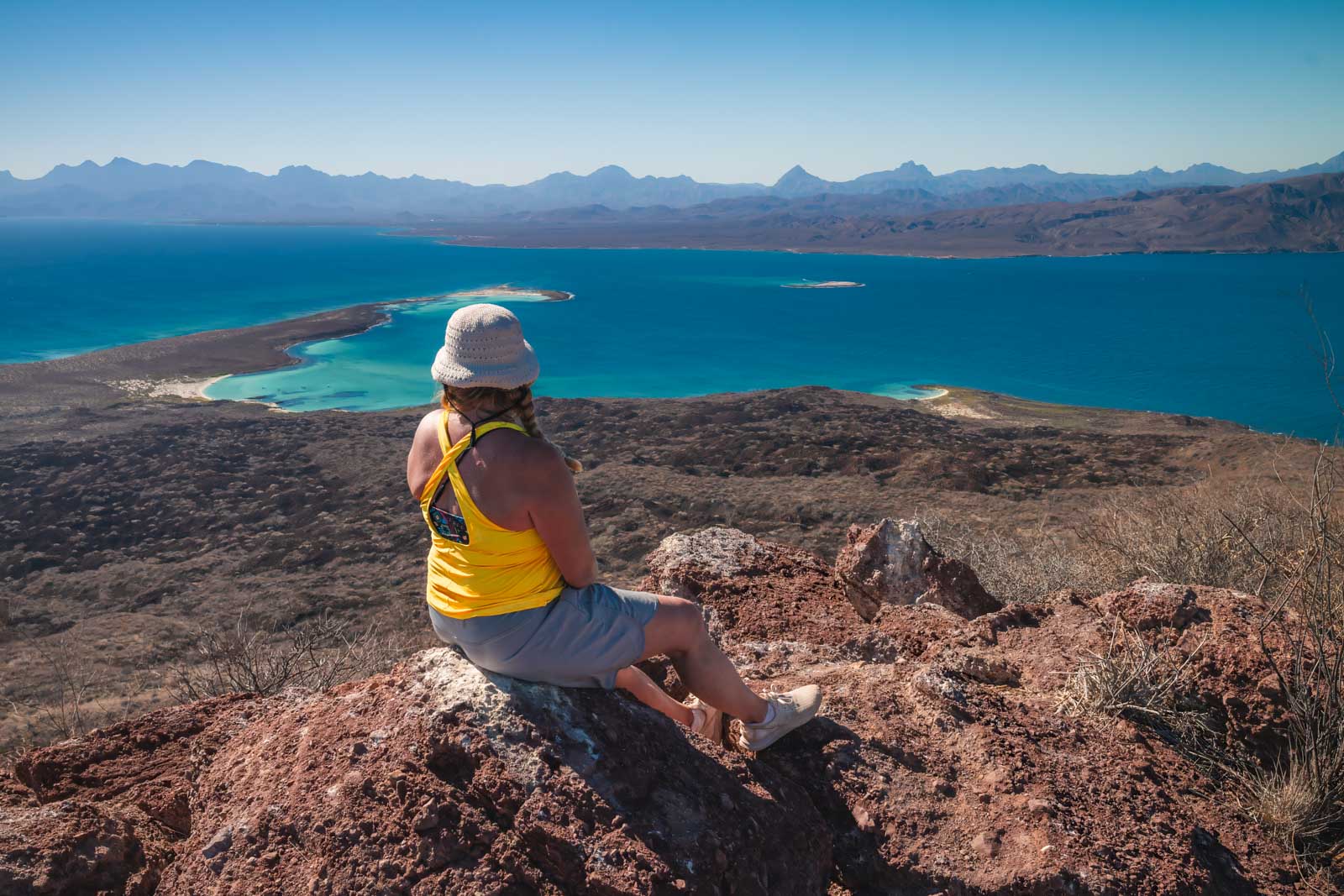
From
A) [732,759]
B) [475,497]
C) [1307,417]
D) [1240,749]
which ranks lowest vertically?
[1307,417]

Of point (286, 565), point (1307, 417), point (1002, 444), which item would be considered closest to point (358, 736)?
point (286, 565)

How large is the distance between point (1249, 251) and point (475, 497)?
481ft

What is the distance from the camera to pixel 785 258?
125m

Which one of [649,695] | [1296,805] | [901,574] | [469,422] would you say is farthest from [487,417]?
[901,574]

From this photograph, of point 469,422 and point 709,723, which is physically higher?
point 469,422

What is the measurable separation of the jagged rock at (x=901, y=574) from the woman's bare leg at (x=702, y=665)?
2.10 metres

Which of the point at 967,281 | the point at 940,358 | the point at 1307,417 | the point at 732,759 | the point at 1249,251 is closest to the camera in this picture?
the point at 732,759

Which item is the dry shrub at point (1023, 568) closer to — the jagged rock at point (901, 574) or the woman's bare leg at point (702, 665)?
the jagged rock at point (901, 574)

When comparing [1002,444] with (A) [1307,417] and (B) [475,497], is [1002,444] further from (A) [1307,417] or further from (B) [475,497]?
(B) [475,497]

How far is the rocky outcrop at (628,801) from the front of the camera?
7.18 ft

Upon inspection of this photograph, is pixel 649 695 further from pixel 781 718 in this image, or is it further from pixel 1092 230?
pixel 1092 230

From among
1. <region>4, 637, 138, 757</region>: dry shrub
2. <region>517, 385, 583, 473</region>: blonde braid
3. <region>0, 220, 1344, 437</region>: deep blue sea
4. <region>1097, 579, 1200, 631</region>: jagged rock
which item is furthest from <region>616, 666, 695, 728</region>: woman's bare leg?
<region>0, 220, 1344, 437</region>: deep blue sea

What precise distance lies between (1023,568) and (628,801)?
27.5 ft

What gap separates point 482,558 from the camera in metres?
2.44
